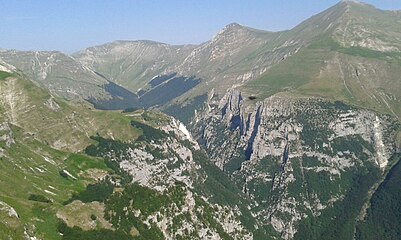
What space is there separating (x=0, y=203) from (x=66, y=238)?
2982cm

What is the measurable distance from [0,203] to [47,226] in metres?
22.3

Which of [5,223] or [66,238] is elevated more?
[5,223]

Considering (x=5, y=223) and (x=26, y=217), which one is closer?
(x=5, y=223)

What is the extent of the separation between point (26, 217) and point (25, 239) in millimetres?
20221

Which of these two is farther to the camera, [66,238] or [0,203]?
[66,238]

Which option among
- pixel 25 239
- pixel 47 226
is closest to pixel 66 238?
pixel 47 226

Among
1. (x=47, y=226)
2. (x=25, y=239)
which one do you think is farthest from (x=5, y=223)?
(x=47, y=226)

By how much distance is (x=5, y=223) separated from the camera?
178000mm

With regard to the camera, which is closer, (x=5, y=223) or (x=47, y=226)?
(x=5, y=223)

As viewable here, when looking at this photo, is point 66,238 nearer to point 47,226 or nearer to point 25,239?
point 47,226

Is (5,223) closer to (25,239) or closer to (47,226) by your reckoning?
(25,239)

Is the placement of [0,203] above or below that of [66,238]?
above

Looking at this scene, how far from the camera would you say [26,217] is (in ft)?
650

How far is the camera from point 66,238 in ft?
654
